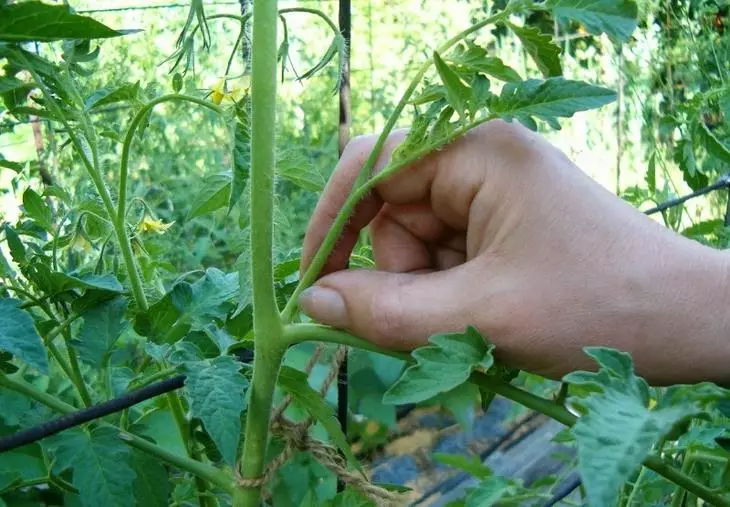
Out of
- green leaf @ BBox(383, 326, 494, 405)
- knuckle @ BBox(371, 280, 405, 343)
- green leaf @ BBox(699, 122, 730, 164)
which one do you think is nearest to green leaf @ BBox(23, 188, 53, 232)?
knuckle @ BBox(371, 280, 405, 343)

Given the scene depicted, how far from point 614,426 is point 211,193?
1.83 ft

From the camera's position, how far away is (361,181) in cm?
79

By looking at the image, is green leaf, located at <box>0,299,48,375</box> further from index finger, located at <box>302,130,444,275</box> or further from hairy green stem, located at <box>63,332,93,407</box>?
index finger, located at <box>302,130,444,275</box>

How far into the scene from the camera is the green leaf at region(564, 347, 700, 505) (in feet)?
1.52

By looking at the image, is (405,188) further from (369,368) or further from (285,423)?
(369,368)

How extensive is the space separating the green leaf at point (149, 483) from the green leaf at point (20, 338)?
0.68ft

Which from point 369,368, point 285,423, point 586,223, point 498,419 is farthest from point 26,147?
point 586,223

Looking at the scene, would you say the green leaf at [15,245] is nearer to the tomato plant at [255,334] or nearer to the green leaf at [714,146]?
the tomato plant at [255,334]

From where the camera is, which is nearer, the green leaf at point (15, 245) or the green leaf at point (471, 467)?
the green leaf at point (15, 245)

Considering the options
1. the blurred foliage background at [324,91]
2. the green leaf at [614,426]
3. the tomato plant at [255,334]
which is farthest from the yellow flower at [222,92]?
the blurred foliage background at [324,91]

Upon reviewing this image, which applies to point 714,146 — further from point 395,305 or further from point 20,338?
point 20,338

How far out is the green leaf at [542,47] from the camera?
0.74 m

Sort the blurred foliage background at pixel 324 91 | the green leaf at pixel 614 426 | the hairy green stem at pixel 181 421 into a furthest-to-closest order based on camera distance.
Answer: the blurred foliage background at pixel 324 91
the hairy green stem at pixel 181 421
the green leaf at pixel 614 426

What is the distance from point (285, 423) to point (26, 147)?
2683mm
